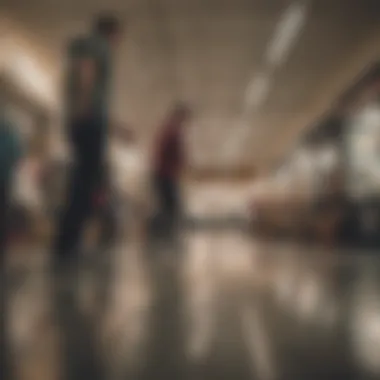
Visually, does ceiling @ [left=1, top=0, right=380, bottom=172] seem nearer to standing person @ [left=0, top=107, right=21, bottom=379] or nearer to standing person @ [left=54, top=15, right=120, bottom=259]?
standing person @ [left=54, top=15, right=120, bottom=259]

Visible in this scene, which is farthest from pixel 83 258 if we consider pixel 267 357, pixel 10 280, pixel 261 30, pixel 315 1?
pixel 267 357

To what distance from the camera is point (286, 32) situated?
Result: 5.28 feet

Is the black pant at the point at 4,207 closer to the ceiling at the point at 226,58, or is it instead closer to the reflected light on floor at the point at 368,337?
the ceiling at the point at 226,58

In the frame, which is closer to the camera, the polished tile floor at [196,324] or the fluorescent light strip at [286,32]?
the polished tile floor at [196,324]

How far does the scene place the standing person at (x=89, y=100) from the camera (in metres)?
1.53

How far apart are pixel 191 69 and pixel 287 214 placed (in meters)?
1.95

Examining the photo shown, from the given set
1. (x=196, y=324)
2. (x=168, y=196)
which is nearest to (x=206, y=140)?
(x=168, y=196)

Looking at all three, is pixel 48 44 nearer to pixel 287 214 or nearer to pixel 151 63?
pixel 151 63

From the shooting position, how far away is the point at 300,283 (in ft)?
5.21

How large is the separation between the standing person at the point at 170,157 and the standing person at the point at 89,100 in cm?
20

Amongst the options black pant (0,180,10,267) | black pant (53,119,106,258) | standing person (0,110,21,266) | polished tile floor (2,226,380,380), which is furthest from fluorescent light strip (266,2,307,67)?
black pant (0,180,10,267)

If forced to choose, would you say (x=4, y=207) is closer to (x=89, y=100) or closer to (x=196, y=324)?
(x=89, y=100)

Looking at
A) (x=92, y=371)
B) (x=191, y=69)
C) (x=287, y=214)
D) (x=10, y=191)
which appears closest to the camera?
(x=92, y=371)

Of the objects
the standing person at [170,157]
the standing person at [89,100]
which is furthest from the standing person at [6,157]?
the standing person at [170,157]
